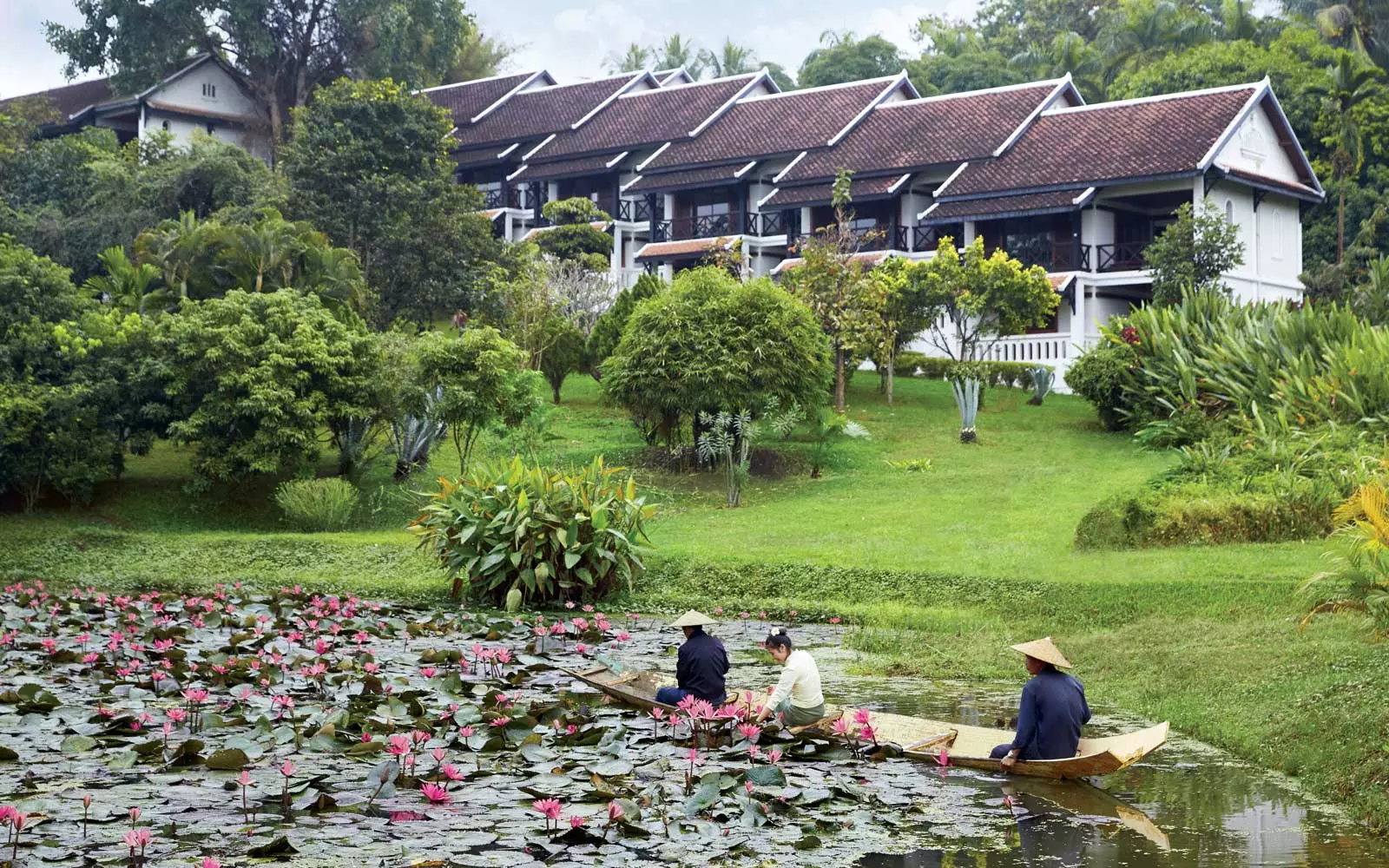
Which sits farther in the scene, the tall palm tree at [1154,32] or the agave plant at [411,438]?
the tall palm tree at [1154,32]

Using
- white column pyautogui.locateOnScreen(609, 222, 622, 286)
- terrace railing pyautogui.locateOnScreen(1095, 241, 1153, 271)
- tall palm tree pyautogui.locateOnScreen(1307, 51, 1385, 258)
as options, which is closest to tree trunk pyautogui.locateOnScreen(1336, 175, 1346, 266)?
tall palm tree pyautogui.locateOnScreen(1307, 51, 1385, 258)

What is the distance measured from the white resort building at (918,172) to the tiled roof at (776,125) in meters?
0.08

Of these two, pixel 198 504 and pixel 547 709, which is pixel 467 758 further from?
pixel 198 504

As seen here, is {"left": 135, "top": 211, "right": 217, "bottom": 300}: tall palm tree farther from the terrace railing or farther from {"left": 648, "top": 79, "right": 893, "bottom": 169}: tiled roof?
the terrace railing

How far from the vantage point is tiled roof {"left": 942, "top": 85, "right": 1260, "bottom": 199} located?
39.3 meters

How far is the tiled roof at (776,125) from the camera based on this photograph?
47.2m

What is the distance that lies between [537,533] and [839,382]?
16.3 metres

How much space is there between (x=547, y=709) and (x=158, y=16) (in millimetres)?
44955

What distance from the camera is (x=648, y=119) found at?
170ft

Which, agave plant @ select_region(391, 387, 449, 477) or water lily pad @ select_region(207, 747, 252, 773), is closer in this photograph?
water lily pad @ select_region(207, 747, 252, 773)

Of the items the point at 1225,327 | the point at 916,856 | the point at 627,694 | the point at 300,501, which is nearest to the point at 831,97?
the point at 1225,327

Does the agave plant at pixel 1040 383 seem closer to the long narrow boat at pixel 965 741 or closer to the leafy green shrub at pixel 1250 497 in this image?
the leafy green shrub at pixel 1250 497

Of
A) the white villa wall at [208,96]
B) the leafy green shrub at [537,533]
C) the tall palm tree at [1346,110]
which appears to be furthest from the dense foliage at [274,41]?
the leafy green shrub at [537,533]

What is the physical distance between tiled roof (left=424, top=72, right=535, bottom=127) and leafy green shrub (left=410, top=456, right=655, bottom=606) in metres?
38.2
